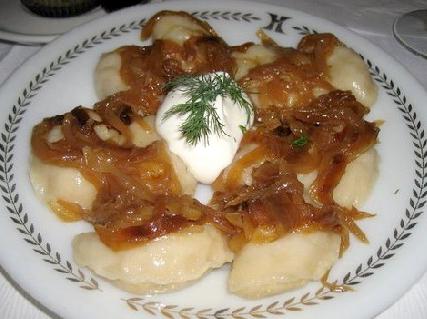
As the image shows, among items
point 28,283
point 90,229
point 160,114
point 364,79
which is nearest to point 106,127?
point 160,114

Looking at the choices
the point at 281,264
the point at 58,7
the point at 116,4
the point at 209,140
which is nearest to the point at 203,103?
the point at 209,140

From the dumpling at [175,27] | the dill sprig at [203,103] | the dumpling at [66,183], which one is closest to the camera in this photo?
the dumpling at [66,183]

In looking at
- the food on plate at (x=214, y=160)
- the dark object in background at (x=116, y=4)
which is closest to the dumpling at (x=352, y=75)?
the food on plate at (x=214, y=160)

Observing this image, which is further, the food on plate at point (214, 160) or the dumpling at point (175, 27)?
the dumpling at point (175, 27)

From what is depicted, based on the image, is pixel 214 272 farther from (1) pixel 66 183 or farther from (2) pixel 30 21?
(2) pixel 30 21

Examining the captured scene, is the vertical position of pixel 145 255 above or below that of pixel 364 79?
below

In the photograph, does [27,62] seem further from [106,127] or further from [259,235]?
[259,235]

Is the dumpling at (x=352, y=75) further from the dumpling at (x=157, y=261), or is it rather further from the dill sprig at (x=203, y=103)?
the dumpling at (x=157, y=261)
